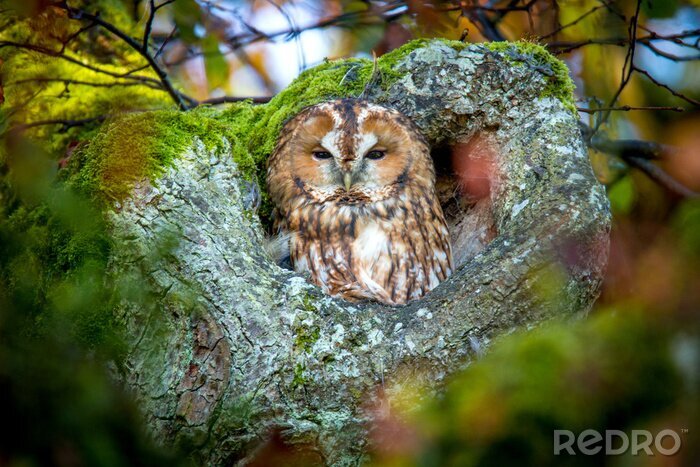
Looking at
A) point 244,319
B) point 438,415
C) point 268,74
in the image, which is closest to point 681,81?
point 268,74

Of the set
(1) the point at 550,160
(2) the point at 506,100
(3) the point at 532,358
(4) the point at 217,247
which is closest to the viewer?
(3) the point at 532,358

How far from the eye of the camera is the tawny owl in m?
2.72

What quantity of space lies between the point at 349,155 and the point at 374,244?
1.05ft

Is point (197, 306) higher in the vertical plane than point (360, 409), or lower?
higher

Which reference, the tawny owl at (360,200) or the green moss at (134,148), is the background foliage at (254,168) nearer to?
the green moss at (134,148)

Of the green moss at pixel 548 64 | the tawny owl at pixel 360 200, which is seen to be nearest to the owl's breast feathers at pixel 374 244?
the tawny owl at pixel 360 200

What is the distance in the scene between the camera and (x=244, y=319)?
2.16 meters

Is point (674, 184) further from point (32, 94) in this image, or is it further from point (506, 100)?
point (32, 94)

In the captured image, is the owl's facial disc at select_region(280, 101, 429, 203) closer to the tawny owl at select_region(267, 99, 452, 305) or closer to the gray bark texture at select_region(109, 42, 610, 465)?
the tawny owl at select_region(267, 99, 452, 305)

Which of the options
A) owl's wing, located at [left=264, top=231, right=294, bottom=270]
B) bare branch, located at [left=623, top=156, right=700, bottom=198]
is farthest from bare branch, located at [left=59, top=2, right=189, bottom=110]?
bare branch, located at [left=623, top=156, right=700, bottom=198]

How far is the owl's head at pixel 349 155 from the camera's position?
2746 millimetres

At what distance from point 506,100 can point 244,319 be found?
130cm

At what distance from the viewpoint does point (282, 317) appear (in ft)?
7.18

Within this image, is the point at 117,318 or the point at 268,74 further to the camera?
the point at 268,74
